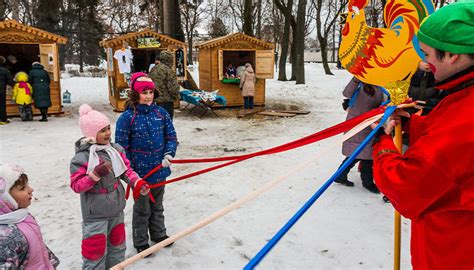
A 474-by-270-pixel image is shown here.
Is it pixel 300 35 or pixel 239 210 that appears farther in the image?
pixel 300 35

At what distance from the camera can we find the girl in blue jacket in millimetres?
3340

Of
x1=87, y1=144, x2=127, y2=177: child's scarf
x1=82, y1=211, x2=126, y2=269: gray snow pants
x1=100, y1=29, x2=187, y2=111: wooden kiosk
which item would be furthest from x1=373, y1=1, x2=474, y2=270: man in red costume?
x1=100, y1=29, x2=187, y2=111: wooden kiosk

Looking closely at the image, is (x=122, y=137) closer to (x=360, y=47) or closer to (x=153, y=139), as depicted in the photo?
(x=153, y=139)

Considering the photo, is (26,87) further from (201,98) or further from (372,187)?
(372,187)

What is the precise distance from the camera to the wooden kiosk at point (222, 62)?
39.9ft

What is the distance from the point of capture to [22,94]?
9719 millimetres

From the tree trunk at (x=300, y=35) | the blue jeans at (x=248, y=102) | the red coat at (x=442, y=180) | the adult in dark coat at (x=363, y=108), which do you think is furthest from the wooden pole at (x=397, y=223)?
the tree trunk at (x=300, y=35)

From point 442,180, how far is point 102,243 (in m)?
2.33

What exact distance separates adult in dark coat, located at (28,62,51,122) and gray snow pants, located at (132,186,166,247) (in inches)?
303

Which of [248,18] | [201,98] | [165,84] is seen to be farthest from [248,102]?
[248,18]

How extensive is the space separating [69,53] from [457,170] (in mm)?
41519

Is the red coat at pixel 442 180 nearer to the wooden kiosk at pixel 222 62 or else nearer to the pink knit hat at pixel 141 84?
the pink knit hat at pixel 141 84

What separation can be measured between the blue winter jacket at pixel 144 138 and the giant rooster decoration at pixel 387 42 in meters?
1.80

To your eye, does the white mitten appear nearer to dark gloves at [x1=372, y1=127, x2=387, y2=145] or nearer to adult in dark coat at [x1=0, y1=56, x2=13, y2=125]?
dark gloves at [x1=372, y1=127, x2=387, y2=145]
